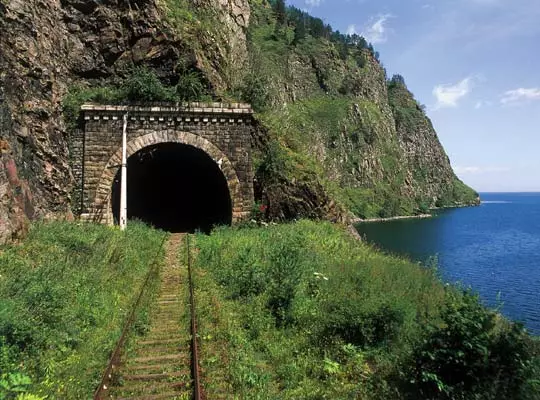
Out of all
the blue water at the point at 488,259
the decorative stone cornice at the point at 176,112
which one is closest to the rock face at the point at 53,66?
the decorative stone cornice at the point at 176,112

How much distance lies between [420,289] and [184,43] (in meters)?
19.7

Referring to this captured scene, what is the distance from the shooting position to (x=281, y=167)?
22.7 meters

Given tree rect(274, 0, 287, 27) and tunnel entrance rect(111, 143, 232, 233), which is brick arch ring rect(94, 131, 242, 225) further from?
tree rect(274, 0, 287, 27)

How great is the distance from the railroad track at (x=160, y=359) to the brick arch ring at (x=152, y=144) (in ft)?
36.7

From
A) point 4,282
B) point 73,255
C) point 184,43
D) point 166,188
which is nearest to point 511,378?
point 4,282

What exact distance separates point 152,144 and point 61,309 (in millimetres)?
14069

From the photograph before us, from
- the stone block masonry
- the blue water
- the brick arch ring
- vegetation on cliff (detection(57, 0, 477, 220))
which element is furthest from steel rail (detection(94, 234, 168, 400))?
vegetation on cliff (detection(57, 0, 477, 220))

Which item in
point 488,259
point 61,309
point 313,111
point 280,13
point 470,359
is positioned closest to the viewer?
point 470,359

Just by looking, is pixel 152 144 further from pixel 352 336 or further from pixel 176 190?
A: pixel 352 336

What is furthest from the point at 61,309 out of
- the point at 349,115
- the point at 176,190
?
the point at 349,115

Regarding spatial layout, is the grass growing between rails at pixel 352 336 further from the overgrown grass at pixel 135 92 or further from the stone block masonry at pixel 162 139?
the overgrown grass at pixel 135 92

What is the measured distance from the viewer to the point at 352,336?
7.95 m

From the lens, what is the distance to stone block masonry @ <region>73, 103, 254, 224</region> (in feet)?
68.4

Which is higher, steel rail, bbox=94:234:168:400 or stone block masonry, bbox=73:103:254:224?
stone block masonry, bbox=73:103:254:224
